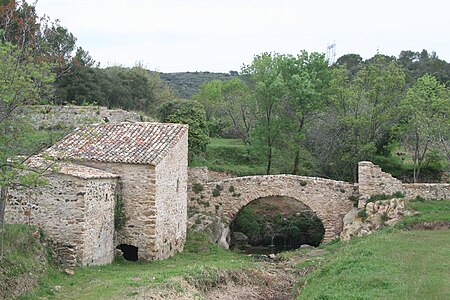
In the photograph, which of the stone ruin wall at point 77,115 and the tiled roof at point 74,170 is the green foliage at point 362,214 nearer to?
the tiled roof at point 74,170

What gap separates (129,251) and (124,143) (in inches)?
186

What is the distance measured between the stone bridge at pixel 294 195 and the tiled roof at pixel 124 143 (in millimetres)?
6467

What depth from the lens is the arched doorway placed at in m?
34.5

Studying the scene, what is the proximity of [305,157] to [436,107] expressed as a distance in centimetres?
1157

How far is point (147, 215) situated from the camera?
23.0 meters

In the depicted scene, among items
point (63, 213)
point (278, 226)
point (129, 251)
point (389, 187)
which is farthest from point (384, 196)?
point (63, 213)

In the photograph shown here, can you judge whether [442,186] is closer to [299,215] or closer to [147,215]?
[299,215]

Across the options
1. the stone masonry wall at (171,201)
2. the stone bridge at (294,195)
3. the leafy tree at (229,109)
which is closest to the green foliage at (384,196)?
the stone bridge at (294,195)

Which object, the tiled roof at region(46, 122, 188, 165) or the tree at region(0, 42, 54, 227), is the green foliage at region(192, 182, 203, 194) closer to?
the tiled roof at region(46, 122, 188, 165)

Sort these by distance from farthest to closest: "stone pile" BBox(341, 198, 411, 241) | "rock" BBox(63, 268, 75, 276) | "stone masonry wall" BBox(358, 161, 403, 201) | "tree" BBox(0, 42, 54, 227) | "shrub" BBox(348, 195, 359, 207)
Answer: "shrub" BBox(348, 195, 359, 207) → "stone masonry wall" BBox(358, 161, 403, 201) → "stone pile" BBox(341, 198, 411, 241) → "rock" BBox(63, 268, 75, 276) → "tree" BBox(0, 42, 54, 227)

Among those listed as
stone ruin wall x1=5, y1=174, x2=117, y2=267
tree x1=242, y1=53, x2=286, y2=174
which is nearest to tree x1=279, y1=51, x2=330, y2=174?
tree x1=242, y1=53, x2=286, y2=174

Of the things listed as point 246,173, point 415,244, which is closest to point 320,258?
point 415,244

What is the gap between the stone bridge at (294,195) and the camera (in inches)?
1193

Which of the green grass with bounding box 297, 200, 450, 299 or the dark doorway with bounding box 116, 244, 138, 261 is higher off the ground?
the green grass with bounding box 297, 200, 450, 299
